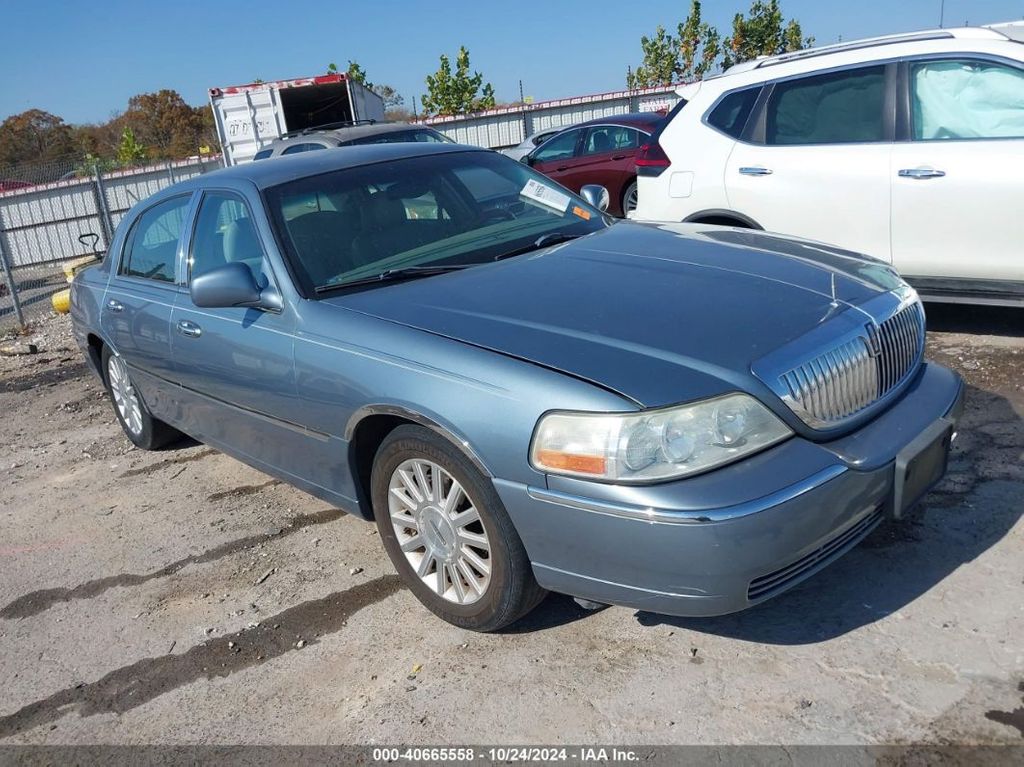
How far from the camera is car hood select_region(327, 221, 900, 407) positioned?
8.35 feet

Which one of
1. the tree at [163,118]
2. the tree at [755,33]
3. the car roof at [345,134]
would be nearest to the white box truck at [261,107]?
the car roof at [345,134]

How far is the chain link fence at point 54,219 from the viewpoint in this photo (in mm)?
12531

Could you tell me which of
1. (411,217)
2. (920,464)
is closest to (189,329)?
(411,217)

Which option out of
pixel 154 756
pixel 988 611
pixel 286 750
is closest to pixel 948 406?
pixel 988 611

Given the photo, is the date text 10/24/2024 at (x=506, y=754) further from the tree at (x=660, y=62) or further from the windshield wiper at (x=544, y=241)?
the tree at (x=660, y=62)

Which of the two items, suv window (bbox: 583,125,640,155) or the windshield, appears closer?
the windshield

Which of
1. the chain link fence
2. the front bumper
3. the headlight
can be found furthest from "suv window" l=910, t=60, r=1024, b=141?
the chain link fence

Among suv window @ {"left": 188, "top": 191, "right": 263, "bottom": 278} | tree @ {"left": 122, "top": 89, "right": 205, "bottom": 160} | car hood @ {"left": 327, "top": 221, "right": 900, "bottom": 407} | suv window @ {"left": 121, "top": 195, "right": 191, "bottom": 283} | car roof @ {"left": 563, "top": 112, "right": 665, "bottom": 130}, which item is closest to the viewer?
car hood @ {"left": 327, "top": 221, "right": 900, "bottom": 407}

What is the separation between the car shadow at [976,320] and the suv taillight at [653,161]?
6.97 ft

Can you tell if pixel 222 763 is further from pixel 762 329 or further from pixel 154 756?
pixel 762 329

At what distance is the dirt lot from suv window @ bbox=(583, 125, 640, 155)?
7885 millimetres

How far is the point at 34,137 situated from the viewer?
183ft

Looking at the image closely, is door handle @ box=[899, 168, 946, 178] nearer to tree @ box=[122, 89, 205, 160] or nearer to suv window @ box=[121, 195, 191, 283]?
suv window @ box=[121, 195, 191, 283]

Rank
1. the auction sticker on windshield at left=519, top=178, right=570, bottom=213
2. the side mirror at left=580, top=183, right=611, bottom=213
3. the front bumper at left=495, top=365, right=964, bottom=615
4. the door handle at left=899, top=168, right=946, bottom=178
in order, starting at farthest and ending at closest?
the door handle at left=899, top=168, right=946, bottom=178 → the side mirror at left=580, top=183, right=611, bottom=213 → the auction sticker on windshield at left=519, top=178, right=570, bottom=213 → the front bumper at left=495, top=365, right=964, bottom=615
